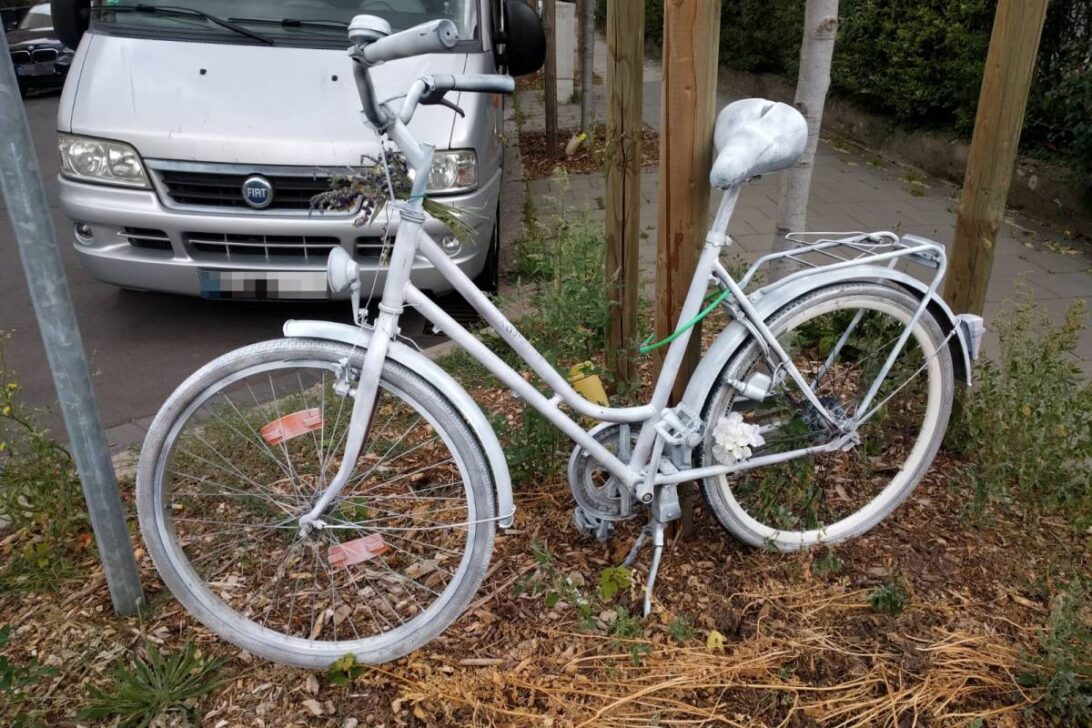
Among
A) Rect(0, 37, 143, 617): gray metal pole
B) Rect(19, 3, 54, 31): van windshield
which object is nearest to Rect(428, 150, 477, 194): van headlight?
Rect(0, 37, 143, 617): gray metal pole

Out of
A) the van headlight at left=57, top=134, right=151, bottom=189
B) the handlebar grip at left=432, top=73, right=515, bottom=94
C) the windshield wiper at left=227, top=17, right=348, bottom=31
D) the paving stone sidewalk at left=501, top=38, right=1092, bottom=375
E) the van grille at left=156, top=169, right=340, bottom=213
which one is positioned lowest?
the paving stone sidewalk at left=501, top=38, right=1092, bottom=375

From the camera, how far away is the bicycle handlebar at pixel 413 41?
1.59 metres

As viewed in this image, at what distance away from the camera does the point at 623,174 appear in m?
2.83

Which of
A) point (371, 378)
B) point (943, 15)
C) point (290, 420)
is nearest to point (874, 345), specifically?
point (371, 378)

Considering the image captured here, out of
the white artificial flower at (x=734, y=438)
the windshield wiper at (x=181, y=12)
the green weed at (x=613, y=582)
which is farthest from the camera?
the windshield wiper at (x=181, y=12)

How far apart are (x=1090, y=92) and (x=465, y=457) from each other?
5.56 metres

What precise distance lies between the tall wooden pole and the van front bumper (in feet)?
5.14

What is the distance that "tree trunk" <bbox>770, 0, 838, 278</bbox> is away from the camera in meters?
2.94

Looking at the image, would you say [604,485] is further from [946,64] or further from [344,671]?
[946,64]

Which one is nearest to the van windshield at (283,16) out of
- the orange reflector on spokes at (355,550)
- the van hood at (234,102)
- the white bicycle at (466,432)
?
the van hood at (234,102)

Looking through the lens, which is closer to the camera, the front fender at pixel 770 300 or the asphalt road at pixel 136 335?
the front fender at pixel 770 300

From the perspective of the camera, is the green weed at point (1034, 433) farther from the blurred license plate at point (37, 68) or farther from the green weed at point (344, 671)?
the blurred license plate at point (37, 68)

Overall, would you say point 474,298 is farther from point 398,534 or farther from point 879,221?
point 879,221

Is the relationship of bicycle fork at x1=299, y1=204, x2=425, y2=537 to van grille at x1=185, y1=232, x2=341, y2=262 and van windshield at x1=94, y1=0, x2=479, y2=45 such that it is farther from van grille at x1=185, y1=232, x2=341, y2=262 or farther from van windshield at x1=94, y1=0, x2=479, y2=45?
van windshield at x1=94, y1=0, x2=479, y2=45
